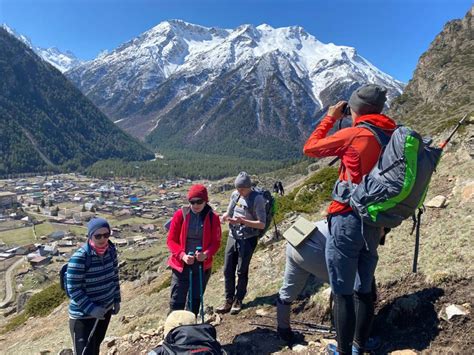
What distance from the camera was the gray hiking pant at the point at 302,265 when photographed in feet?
14.2

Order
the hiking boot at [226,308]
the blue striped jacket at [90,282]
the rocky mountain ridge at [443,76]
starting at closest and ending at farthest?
the blue striped jacket at [90,282] < the hiking boot at [226,308] < the rocky mountain ridge at [443,76]

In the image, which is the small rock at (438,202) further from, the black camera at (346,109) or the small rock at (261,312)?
the black camera at (346,109)

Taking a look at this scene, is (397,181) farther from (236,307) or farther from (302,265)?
(236,307)

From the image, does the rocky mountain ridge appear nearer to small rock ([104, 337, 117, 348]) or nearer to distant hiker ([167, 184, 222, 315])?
distant hiker ([167, 184, 222, 315])

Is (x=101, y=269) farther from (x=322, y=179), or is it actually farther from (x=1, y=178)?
(x=1, y=178)

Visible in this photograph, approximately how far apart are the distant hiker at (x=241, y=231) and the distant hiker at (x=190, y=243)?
595 millimetres

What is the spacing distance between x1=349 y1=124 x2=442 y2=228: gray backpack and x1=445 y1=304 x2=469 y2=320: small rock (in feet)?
5.47

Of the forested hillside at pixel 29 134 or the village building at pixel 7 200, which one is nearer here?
the village building at pixel 7 200

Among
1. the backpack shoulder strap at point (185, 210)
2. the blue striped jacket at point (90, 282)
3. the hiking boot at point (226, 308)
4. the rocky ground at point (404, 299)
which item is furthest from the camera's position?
the hiking boot at point (226, 308)

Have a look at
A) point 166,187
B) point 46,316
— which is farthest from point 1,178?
point 46,316

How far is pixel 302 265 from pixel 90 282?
8.45ft

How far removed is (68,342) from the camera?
27.9 feet

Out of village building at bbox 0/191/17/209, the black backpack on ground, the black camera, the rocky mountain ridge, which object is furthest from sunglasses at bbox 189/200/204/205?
village building at bbox 0/191/17/209

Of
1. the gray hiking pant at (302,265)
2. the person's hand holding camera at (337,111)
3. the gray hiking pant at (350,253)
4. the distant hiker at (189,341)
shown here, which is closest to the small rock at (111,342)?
the gray hiking pant at (302,265)
